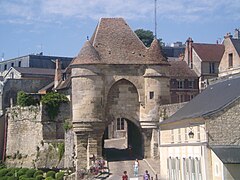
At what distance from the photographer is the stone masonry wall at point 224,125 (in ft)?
95.7

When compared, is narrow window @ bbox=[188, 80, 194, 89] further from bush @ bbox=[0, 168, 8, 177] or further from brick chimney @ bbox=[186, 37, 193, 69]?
bush @ bbox=[0, 168, 8, 177]

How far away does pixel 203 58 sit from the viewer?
70.8 metres

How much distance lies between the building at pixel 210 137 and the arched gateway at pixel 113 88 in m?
10.1

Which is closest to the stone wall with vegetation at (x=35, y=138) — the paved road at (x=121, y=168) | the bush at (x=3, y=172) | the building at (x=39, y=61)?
the bush at (x=3, y=172)

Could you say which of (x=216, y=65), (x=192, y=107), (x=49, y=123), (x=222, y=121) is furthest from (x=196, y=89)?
(x=222, y=121)

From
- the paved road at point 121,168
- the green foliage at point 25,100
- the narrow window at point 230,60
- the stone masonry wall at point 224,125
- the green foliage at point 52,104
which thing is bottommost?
the paved road at point 121,168

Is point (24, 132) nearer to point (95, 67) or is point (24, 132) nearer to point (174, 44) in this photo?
point (95, 67)

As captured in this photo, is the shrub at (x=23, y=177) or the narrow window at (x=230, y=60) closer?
the shrub at (x=23, y=177)

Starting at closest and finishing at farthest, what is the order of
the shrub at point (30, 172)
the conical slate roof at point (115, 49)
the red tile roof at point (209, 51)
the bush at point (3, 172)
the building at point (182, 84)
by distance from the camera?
the conical slate roof at point (115, 49), the shrub at point (30, 172), the bush at point (3, 172), the building at point (182, 84), the red tile roof at point (209, 51)

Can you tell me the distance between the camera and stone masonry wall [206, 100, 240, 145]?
2916 cm

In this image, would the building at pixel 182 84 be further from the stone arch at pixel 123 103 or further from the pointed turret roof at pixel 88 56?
the pointed turret roof at pixel 88 56

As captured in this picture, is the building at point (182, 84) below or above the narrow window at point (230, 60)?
below

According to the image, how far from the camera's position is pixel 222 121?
2939 cm

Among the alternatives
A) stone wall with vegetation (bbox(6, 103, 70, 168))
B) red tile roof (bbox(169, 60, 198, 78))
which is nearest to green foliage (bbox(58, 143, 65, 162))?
stone wall with vegetation (bbox(6, 103, 70, 168))
